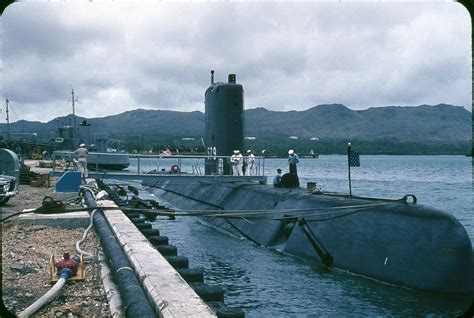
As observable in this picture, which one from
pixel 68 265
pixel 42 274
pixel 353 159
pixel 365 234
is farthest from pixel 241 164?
pixel 68 265

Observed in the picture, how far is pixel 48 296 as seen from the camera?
203 inches

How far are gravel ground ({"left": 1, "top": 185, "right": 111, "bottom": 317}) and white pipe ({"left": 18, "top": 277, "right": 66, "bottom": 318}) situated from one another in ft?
0.41

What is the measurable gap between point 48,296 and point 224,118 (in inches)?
636

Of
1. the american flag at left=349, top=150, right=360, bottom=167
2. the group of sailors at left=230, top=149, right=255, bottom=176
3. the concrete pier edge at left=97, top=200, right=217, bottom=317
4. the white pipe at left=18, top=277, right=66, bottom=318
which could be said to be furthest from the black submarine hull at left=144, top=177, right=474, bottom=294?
the group of sailors at left=230, top=149, right=255, bottom=176

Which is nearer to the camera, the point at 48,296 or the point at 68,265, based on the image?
the point at 48,296

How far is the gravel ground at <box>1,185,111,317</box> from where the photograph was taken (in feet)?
17.4

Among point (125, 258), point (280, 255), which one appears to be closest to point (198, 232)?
point (280, 255)

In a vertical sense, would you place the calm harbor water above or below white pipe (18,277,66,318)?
below

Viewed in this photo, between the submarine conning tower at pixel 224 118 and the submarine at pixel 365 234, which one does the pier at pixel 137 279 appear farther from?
the submarine conning tower at pixel 224 118

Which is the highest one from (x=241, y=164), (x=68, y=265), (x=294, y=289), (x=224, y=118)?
(x=224, y=118)

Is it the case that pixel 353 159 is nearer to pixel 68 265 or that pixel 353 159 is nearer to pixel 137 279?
pixel 137 279

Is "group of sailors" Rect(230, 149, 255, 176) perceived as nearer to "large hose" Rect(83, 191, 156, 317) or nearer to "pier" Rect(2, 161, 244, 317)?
"pier" Rect(2, 161, 244, 317)

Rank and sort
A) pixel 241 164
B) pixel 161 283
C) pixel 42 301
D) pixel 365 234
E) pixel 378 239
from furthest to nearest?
1. pixel 241 164
2. pixel 365 234
3. pixel 378 239
4. pixel 161 283
5. pixel 42 301

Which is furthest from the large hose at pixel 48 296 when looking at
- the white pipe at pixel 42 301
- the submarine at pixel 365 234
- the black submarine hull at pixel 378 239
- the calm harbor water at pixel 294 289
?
the calm harbor water at pixel 294 289
